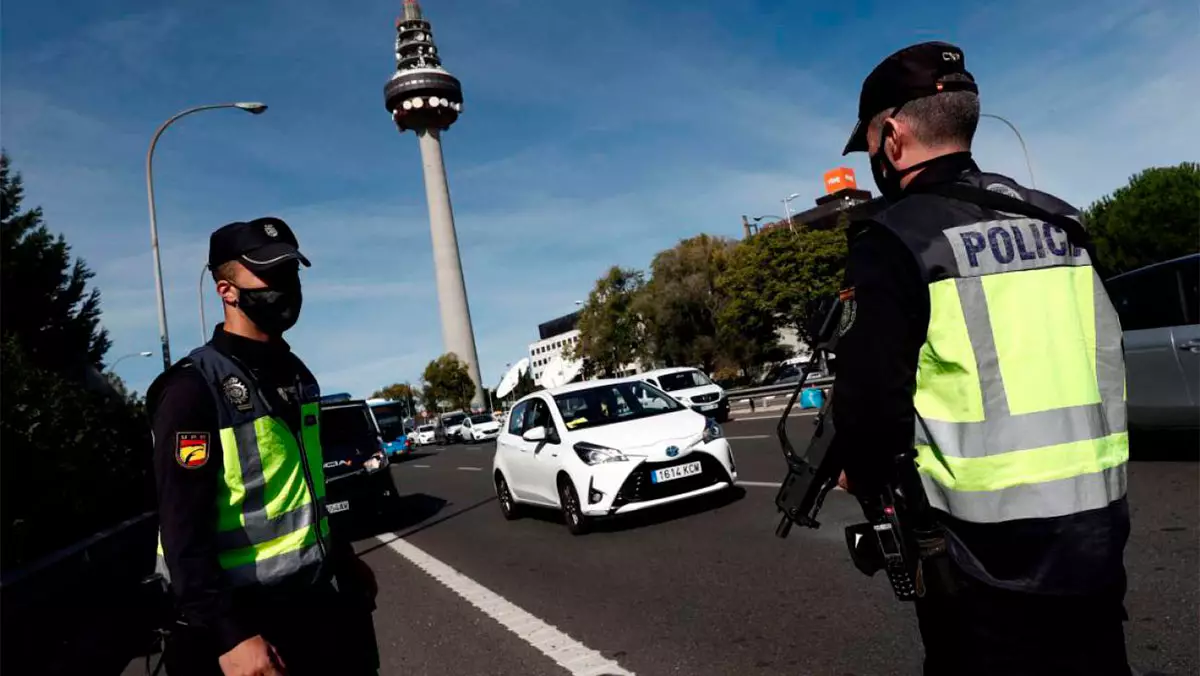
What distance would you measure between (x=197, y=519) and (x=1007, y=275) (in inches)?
77.8

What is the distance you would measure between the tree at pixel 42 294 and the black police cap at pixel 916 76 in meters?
21.8

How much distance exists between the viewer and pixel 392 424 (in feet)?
133

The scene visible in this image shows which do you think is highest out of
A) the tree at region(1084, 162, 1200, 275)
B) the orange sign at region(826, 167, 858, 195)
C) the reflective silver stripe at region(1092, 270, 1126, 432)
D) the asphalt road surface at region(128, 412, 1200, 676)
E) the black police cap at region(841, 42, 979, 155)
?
the orange sign at region(826, 167, 858, 195)

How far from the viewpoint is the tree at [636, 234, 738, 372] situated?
181 ft

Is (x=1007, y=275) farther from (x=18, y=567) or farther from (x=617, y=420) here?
(x=18, y=567)

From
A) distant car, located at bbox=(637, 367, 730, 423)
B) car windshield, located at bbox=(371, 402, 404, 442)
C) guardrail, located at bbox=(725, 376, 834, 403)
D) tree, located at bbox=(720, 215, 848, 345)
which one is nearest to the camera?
distant car, located at bbox=(637, 367, 730, 423)

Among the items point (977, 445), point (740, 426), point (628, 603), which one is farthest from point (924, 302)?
point (740, 426)

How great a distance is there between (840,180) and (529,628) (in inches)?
4279

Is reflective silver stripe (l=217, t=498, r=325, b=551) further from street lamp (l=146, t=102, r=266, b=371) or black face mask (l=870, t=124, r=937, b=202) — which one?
street lamp (l=146, t=102, r=266, b=371)

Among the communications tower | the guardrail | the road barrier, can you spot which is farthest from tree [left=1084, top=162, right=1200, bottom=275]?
the communications tower

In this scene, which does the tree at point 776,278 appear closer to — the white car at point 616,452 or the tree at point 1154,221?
the tree at point 1154,221

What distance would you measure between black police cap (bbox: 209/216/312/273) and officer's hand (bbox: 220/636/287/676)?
1.07 m

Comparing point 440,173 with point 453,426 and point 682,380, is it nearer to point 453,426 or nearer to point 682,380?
point 453,426

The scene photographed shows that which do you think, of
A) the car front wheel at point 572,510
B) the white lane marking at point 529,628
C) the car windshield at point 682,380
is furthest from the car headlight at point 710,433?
the car windshield at point 682,380
